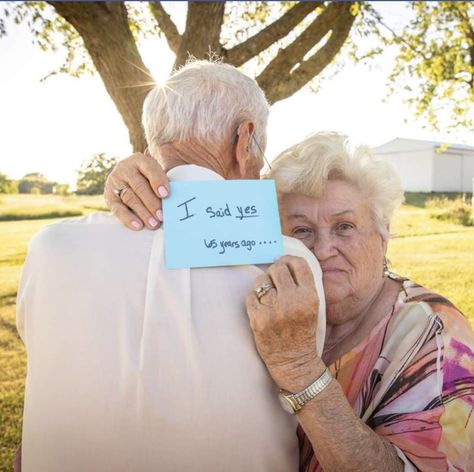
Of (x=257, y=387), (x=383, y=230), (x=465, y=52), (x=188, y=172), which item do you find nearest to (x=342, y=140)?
(x=383, y=230)

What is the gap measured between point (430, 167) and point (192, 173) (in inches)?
1145

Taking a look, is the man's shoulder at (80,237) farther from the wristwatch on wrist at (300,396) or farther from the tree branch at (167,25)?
the tree branch at (167,25)

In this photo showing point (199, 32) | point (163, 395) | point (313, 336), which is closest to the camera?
point (163, 395)

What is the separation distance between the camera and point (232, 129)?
5.33ft

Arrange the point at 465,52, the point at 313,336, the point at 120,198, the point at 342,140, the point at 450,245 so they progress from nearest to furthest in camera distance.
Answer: the point at 313,336 → the point at 120,198 → the point at 342,140 → the point at 465,52 → the point at 450,245

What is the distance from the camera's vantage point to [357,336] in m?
2.13

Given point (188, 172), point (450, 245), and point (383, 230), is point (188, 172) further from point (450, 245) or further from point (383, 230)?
point (450, 245)

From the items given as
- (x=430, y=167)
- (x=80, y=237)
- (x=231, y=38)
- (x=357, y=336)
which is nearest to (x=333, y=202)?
(x=357, y=336)

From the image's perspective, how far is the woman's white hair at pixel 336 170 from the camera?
6.96 feet

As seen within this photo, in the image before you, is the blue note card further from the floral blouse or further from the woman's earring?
the woman's earring

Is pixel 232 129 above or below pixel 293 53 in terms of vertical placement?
below

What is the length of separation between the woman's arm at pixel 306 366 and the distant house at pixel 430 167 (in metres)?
26.2

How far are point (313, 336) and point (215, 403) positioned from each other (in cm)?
35

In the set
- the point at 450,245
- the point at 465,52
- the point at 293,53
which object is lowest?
the point at 450,245
